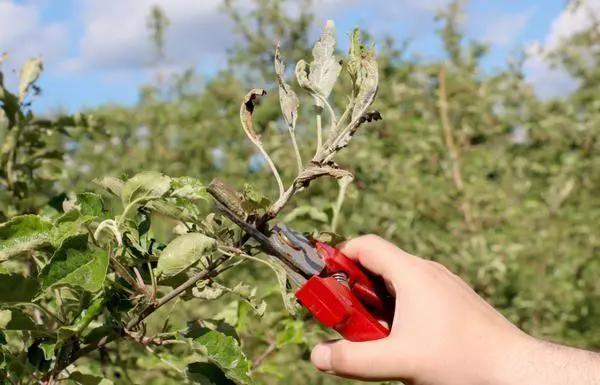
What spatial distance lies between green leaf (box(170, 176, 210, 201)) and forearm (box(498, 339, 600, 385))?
1.99 ft

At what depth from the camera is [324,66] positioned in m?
1.18

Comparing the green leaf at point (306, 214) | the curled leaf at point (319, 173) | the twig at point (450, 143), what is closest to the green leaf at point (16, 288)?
the curled leaf at point (319, 173)

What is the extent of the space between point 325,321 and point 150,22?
21.1 feet

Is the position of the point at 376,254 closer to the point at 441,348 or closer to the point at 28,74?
the point at 441,348

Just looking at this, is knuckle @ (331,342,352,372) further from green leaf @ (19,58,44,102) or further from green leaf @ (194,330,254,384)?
green leaf @ (19,58,44,102)

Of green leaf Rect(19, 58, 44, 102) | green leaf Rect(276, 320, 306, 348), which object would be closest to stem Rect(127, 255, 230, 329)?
green leaf Rect(276, 320, 306, 348)

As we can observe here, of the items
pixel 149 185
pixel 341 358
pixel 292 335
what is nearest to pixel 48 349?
pixel 149 185

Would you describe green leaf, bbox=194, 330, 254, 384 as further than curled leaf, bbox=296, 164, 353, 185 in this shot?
Yes

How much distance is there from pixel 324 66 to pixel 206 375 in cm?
→ 51

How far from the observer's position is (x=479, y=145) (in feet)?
15.2

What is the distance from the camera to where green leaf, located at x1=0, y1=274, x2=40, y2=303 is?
A: 108 cm

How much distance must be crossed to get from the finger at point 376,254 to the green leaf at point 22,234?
619 millimetres

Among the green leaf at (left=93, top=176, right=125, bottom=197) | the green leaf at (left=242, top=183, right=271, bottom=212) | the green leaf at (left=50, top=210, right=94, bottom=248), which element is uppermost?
the green leaf at (left=242, top=183, right=271, bottom=212)

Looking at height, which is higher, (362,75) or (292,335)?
(362,75)
